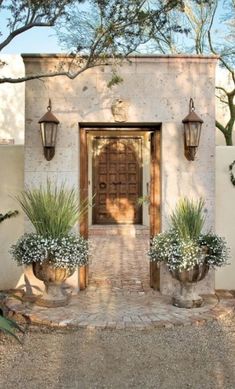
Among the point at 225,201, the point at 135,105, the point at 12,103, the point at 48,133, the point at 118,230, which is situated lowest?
the point at 118,230

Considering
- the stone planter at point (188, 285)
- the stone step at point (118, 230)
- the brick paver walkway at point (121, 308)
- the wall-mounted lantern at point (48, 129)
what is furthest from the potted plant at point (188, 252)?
the stone step at point (118, 230)

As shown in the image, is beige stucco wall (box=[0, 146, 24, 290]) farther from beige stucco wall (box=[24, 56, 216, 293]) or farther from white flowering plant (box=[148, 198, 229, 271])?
white flowering plant (box=[148, 198, 229, 271])

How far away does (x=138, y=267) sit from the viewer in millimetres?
7117

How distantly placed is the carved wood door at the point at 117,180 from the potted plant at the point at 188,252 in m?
7.51

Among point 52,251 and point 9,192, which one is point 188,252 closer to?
point 52,251

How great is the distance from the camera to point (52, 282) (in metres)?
4.76

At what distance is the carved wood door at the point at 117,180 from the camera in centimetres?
1251

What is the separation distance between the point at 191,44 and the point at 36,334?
1238 cm

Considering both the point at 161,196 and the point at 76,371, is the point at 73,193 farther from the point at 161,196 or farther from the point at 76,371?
the point at 76,371

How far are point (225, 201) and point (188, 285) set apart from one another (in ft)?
4.47

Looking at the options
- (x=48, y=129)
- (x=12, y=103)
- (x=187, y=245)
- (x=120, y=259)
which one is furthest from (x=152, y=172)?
(x=12, y=103)

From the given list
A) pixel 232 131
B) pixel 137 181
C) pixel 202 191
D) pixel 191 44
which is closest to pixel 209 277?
pixel 202 191

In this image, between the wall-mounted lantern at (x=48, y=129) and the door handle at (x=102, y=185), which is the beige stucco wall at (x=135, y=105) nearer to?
the wall-mounted lantern at (x=48, y=129)

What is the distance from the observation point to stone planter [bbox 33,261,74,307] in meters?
4.68
